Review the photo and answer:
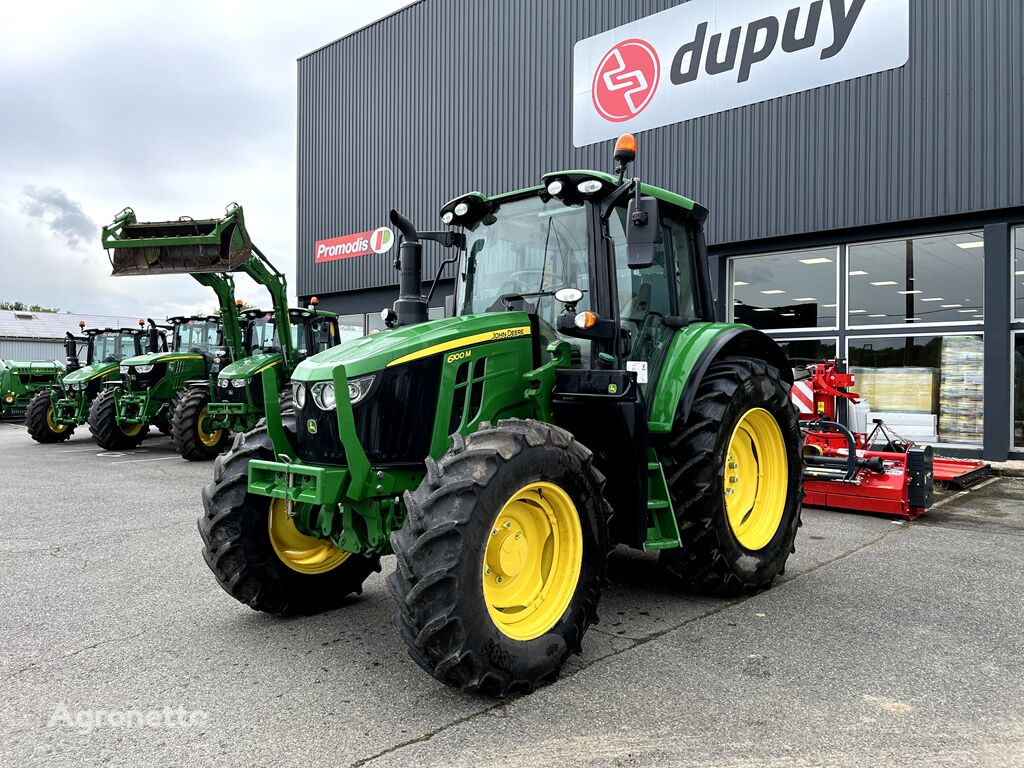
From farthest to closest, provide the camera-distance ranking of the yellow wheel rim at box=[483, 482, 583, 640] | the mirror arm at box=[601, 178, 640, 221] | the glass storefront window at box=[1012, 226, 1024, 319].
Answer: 1. the glass storefront window at box=[1012, 226, 1024, 319]
2. the mirror arm at box=[601, 178, 640, 221]
3. the yellow wheel rim at box=[483, 482, 583, 640]

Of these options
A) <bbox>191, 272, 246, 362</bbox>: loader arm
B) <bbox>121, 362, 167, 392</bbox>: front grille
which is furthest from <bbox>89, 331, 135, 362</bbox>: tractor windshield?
<bbox>191, 272, 246, 362</bbox>: loader arm

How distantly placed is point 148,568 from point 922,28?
11.9 m

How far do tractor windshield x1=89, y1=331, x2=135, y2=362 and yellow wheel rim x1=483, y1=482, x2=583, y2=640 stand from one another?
15.4 metres

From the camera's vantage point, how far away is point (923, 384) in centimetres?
1139

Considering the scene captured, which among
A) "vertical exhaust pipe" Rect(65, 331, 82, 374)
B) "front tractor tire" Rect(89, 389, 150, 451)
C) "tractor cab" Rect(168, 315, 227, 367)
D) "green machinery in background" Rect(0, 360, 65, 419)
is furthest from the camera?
"green machinery in background" Rect(0, 360, 65, 419)

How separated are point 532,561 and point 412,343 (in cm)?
115

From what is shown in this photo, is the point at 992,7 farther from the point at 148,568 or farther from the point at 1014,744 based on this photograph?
the point at 148,568

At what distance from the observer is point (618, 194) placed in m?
4.07

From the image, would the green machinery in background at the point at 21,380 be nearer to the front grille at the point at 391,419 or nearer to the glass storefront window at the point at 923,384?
the glass storefront window at the point at 923,384

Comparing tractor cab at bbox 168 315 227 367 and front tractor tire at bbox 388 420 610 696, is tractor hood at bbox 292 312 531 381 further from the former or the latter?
tractor cab at bbox 168 315 227 367

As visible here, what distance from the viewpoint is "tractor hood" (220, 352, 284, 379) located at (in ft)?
38.2

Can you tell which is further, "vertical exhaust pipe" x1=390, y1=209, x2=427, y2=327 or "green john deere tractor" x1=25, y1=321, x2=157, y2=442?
"green john deere tractor" x1=25, y1=321, x2=157, y2=442

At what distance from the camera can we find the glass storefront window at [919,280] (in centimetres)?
1090

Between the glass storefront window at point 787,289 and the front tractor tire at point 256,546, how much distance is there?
10234mm
